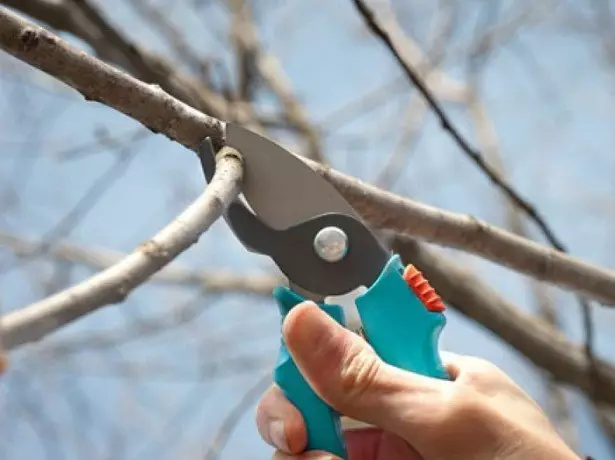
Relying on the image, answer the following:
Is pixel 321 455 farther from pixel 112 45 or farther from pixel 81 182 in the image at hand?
pixel 81 182

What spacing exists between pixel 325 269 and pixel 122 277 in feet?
0.61

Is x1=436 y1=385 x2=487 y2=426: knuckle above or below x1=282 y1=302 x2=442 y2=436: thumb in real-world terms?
below

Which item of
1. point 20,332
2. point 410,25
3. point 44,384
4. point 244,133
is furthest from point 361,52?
point 20,332

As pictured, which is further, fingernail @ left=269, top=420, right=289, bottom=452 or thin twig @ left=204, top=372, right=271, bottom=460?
thin twig @ left=204, top=372, right=271, bottom=460

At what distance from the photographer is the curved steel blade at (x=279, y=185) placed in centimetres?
43

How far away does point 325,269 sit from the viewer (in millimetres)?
463

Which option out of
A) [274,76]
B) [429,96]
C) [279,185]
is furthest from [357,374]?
[274,76]

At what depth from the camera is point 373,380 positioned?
1.37 feet

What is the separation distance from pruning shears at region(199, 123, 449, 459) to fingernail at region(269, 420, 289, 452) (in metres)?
0.01

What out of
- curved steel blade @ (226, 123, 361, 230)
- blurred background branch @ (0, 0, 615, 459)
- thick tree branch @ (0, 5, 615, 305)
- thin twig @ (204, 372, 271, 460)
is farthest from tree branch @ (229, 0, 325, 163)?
curved steel blade @ (226, 123, 361, 230)

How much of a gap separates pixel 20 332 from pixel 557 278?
472 mm

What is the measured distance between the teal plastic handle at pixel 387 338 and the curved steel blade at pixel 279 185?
5 centimetres

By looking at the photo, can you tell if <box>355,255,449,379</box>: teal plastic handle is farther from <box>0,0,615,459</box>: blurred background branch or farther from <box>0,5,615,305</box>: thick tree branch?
<box>0,0,615,459</box>: blurred background branch

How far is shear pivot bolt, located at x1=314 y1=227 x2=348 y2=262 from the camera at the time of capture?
1.48 ft
